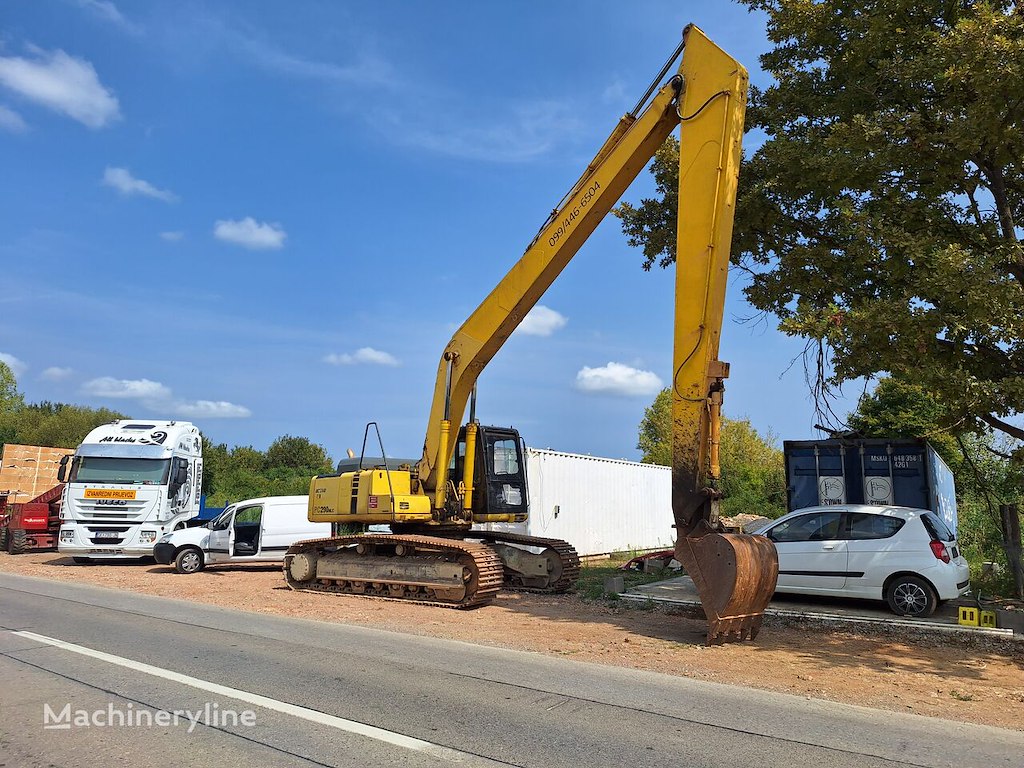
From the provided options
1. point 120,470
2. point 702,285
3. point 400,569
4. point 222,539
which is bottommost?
point 400,569

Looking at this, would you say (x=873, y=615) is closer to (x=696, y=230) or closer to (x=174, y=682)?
(x=696, y=230)

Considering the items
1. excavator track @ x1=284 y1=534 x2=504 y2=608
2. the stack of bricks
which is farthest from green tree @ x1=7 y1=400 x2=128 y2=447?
excavator track @ x1=284 y1=534 x2=504 y2=608

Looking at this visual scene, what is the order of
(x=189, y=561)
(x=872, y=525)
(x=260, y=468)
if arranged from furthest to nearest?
(x=260, y=468)
(x=189, y=561)
(x=872, y=525)

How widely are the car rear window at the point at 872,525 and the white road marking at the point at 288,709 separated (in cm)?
782

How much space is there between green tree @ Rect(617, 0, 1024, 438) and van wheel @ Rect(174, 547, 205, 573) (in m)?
14.4

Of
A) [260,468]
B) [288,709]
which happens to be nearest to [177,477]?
[288,709]

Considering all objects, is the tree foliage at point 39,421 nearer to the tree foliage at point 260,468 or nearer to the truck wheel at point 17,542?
the tree foliage at point 260,468

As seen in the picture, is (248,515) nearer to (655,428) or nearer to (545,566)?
(545,566)

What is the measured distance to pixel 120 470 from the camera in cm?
1945

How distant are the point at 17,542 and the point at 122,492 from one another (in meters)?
7.32

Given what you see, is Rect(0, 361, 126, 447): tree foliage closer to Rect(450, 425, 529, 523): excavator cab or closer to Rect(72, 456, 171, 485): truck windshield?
Rect(72, 456, 171, 485): truck windshield

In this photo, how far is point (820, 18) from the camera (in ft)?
37.0

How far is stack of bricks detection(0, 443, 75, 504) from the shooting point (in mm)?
27844

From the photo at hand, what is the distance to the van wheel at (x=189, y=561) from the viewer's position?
1795cm
